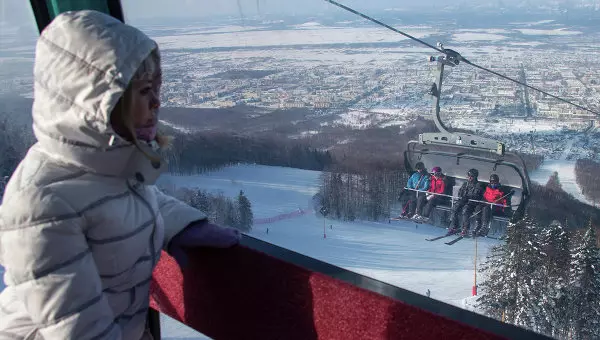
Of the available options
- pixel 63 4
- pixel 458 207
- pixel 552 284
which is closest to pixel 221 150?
pixel 458 207

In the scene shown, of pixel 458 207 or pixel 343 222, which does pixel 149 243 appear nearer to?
pixel 343 222

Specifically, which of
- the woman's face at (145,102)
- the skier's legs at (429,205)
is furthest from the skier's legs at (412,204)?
the woman's face at (145,102)

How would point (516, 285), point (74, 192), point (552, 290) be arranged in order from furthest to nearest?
point (516, 285) < point (552, 290) < point (74, 192)

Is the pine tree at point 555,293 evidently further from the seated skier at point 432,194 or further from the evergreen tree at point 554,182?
the evergreen tree at point 554,182

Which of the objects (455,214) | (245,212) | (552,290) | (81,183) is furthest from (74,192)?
(455,214)

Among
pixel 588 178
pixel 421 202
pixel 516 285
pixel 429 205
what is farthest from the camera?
pixel 429 205

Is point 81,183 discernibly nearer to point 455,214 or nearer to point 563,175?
point 455,214

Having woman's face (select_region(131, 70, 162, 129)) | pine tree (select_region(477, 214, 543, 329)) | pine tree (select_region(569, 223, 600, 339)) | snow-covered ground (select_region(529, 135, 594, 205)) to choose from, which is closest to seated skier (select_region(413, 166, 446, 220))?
snow-covered ground (select_region(529, 135, 594, 205))

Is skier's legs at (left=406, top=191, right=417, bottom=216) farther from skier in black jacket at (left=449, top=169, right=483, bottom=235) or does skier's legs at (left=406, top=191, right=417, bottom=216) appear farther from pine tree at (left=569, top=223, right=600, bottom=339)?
pine tree at (left=569, top=223, right=600, bottom=339)
